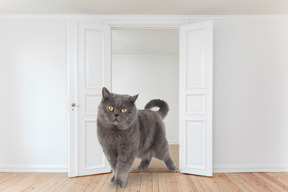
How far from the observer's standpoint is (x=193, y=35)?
312cm

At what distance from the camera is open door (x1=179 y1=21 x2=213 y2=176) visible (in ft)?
9.86

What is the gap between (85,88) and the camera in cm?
305

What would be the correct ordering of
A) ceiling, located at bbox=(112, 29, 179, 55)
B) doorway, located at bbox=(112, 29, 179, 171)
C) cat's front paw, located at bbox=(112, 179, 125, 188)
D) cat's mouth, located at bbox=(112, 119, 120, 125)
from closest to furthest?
cat's mouth, located at bbox=(112, 119, 120, 125), cat's front paw, located at bbox=(112, 179, 125, 188), ceiling, located at bbox=(112, 29, 179, 55), doorway, located at bbox=(112, 29, 179, 171)

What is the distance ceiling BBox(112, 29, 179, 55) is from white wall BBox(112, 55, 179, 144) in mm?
179

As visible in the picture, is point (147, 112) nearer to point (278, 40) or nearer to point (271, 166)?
point (271, 166)

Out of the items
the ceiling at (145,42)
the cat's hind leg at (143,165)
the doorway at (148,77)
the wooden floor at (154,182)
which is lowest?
the wooden floor at (154,182)

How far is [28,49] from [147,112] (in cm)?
194

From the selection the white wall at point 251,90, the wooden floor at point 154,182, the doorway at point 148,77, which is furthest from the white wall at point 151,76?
the wooden floor at point 154,182

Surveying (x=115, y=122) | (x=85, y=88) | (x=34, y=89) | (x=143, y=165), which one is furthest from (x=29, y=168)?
(x=115, y=122)

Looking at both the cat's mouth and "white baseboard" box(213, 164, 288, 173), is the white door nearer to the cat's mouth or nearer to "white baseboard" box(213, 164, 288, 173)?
the cat's mouth

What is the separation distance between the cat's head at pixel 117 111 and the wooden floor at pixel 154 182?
0.77 metres

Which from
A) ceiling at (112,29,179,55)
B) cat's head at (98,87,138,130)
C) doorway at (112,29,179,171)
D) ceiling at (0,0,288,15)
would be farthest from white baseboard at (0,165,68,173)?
doorway at (112,29,179,171)

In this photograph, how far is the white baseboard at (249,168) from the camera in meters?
3.22

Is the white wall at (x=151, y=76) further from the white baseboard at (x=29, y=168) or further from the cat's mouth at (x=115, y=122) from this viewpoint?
the cat's mouth at (x=115, y=122)
